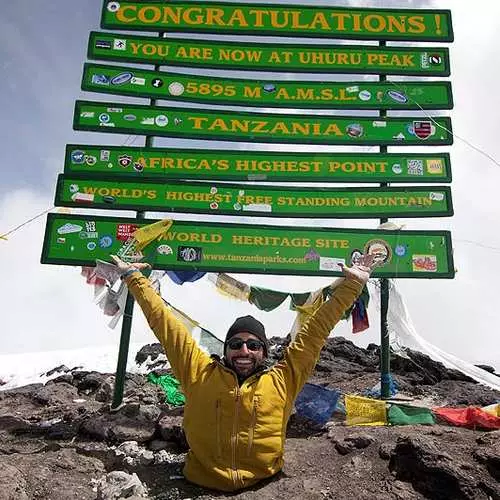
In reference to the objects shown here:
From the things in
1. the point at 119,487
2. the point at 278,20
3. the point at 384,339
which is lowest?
the point at 119,487

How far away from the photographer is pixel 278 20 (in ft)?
28.4

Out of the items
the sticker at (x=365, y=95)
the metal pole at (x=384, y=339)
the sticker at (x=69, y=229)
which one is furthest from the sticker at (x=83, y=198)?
the sticker at (x=365, y=95)

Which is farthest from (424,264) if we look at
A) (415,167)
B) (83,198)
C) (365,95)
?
(83,198)

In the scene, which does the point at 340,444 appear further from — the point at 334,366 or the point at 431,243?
the point at 334,366

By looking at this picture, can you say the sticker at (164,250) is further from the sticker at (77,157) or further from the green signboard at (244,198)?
the sticker at (77,157)

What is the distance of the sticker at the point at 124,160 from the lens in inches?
310

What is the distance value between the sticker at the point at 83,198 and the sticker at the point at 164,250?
1456 mm

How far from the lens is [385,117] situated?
809 centimetres

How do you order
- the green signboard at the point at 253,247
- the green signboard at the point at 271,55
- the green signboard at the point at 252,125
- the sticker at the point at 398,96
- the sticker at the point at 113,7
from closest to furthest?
the green signboard at the point at 253,247 < the green signboard at the point at 252,125 < the sticker at the point at 398,96 < the green signboard at the point at 271,55 < the sticker at the point at 113,7

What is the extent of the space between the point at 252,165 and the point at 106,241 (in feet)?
8.95

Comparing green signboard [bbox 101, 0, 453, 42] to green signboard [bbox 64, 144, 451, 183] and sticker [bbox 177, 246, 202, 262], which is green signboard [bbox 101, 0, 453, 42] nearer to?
green signboard [bbox 64, 144, 451, 183]

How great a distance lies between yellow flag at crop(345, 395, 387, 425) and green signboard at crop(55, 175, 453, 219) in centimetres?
300

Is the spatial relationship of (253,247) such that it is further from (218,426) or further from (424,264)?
(218,426)

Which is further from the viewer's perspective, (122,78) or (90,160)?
(122,78)
